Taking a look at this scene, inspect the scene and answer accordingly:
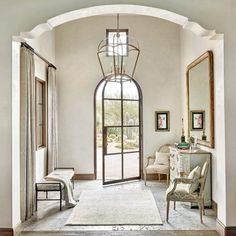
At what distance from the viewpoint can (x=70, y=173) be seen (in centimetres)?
620

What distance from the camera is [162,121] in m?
7.91

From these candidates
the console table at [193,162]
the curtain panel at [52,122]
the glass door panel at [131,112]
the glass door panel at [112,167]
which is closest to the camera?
the console table at [193,162]

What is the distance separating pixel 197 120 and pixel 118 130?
7.65 ft

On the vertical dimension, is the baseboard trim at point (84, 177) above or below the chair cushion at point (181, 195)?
below

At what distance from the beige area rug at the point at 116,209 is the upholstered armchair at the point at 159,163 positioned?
0.67 m

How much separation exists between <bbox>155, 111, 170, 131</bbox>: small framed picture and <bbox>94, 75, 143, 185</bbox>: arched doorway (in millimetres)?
445

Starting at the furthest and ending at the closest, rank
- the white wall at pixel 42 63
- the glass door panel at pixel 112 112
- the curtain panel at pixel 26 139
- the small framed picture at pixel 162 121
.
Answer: the small framed picture at pixel 162 121 < the glass door panel at pixel 112 112 < the white wall at pixel 42 63 < the curtain panel at pixel 26 139

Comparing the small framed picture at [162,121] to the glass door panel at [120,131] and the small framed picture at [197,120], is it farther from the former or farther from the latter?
the small framed picture at [197,120]

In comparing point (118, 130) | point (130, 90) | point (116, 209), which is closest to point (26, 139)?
point (116, 209)

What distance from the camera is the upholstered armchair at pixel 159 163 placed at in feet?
23.3

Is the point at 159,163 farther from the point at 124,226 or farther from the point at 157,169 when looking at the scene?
the point at 124,226

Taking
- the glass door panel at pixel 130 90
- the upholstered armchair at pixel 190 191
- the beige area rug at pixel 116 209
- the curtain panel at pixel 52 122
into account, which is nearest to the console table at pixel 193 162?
the upholstered armchair at pixel 190 191

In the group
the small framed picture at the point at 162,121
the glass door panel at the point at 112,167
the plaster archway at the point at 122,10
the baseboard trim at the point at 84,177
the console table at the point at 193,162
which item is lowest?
the baseboard trim at the point at 84,177

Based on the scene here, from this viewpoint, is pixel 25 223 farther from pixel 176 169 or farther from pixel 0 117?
pixel 176 169
